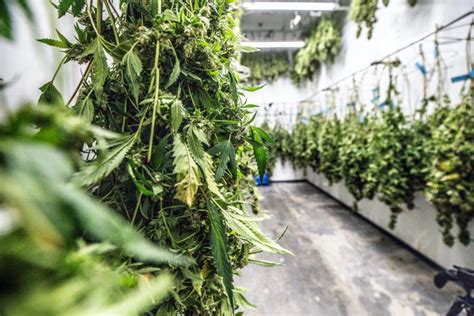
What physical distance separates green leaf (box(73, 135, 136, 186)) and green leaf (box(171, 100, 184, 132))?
71 millimetres

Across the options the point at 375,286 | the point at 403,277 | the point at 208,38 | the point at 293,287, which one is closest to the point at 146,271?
the point at 208,38

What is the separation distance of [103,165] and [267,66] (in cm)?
671

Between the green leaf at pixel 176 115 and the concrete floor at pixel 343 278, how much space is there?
1.33 m

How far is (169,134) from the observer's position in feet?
1.56

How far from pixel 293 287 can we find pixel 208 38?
204cm

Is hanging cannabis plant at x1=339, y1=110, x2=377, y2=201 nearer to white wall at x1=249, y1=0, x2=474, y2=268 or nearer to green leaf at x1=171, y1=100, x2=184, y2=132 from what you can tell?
white wall at x1=249, y1=0, x2=474, y2=268

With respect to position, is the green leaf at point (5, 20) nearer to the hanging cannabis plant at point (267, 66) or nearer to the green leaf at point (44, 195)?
the green leaf at point (44, 195)

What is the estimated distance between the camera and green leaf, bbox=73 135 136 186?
0.32 meters

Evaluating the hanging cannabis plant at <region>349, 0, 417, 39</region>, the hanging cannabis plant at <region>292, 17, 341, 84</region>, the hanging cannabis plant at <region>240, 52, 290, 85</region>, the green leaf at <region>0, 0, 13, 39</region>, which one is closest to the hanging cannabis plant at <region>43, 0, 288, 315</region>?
the green leaf at <region>0, 0, 13, 39</region>

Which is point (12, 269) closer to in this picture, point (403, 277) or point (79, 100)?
point (79, 100)

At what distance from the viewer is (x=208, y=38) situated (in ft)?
1.92

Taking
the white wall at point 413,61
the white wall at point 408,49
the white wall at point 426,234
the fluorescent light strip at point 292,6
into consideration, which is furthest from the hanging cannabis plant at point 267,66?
the white wall at point 426,234

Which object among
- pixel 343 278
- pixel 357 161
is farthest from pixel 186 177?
pixel 357 161

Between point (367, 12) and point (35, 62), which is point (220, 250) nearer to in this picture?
point (35, 62)
